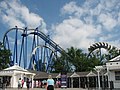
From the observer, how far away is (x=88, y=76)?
43562 millimetres

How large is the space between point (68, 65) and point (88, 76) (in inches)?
723

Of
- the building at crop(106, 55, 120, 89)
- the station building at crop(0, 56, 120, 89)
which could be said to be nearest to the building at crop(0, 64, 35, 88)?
the station building at crop(0, 56, 120, 89)

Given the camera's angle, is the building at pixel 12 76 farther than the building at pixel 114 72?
Yes

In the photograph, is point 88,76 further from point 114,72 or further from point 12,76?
point 114,72

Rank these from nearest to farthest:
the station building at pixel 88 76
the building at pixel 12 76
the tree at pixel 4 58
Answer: the station building at pixel 88 76
the building at pixel 12 76
the tree at pixel 4 58

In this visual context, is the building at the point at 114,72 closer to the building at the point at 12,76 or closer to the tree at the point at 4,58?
the building at the point at 12,76

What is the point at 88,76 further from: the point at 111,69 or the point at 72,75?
the point at 111,69

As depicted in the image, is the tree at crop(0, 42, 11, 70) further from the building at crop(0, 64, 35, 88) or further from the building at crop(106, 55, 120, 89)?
the building at crop(106, 55, 120, 89)

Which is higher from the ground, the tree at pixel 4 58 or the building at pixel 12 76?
the tree at pixel 4 58

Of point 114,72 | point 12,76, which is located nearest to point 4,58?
point 12,76

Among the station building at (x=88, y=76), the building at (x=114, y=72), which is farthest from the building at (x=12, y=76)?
the building at (x=114, y=72)

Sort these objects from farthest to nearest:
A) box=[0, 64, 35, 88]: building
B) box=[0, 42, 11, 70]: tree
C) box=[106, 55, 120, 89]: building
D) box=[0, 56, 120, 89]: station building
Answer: box=[0, 42, 11, 70]: tree, box=[0, 64, 35, 88]: building, box=[0, 56, 120, 89]: station building, box=[106, 55, 120, 89]: building

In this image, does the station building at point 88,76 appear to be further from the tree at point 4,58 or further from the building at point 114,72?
the tree at point 4,58

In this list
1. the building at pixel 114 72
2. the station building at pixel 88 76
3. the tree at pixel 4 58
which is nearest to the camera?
the building at pixel 114 72
